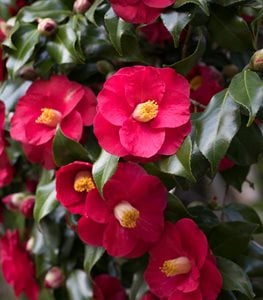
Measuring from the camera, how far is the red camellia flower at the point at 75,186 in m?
0.91

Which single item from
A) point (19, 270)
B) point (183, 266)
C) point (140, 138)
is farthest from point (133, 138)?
point (19, 270)

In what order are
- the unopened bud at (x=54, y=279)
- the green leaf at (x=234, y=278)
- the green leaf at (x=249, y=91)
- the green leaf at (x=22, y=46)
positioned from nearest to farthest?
the green leaf at (x=249, y=91), the green leaf at (x=234, y=278), the green leaf at (x=22, y=46), the unopened bud at (x=54, y=279)

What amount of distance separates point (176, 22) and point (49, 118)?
26cm

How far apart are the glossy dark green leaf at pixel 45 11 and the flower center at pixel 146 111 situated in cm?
28

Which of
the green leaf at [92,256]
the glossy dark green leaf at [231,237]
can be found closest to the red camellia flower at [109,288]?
the green leaf at [92,256]

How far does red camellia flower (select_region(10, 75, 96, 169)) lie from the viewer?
3.24ft

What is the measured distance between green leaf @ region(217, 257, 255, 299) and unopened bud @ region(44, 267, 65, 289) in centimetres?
32

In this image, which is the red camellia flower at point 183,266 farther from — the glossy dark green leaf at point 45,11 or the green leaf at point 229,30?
the glossy dark green leaf at point 45,11

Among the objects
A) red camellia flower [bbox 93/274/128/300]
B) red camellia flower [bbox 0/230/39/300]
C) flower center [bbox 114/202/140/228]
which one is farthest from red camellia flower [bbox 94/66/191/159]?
red camellia flower [bbox 0/230/39/300]

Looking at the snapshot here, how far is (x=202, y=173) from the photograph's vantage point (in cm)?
87

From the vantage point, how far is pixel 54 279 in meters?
1.12

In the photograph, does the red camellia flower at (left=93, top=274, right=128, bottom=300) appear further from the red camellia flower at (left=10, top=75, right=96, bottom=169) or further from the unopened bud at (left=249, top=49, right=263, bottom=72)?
the unopened bud at (left=249, top=49, right=263, bottom=72)

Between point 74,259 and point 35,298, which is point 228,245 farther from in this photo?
point 35,298

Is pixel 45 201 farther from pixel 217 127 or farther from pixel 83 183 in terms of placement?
pixel 217 127
